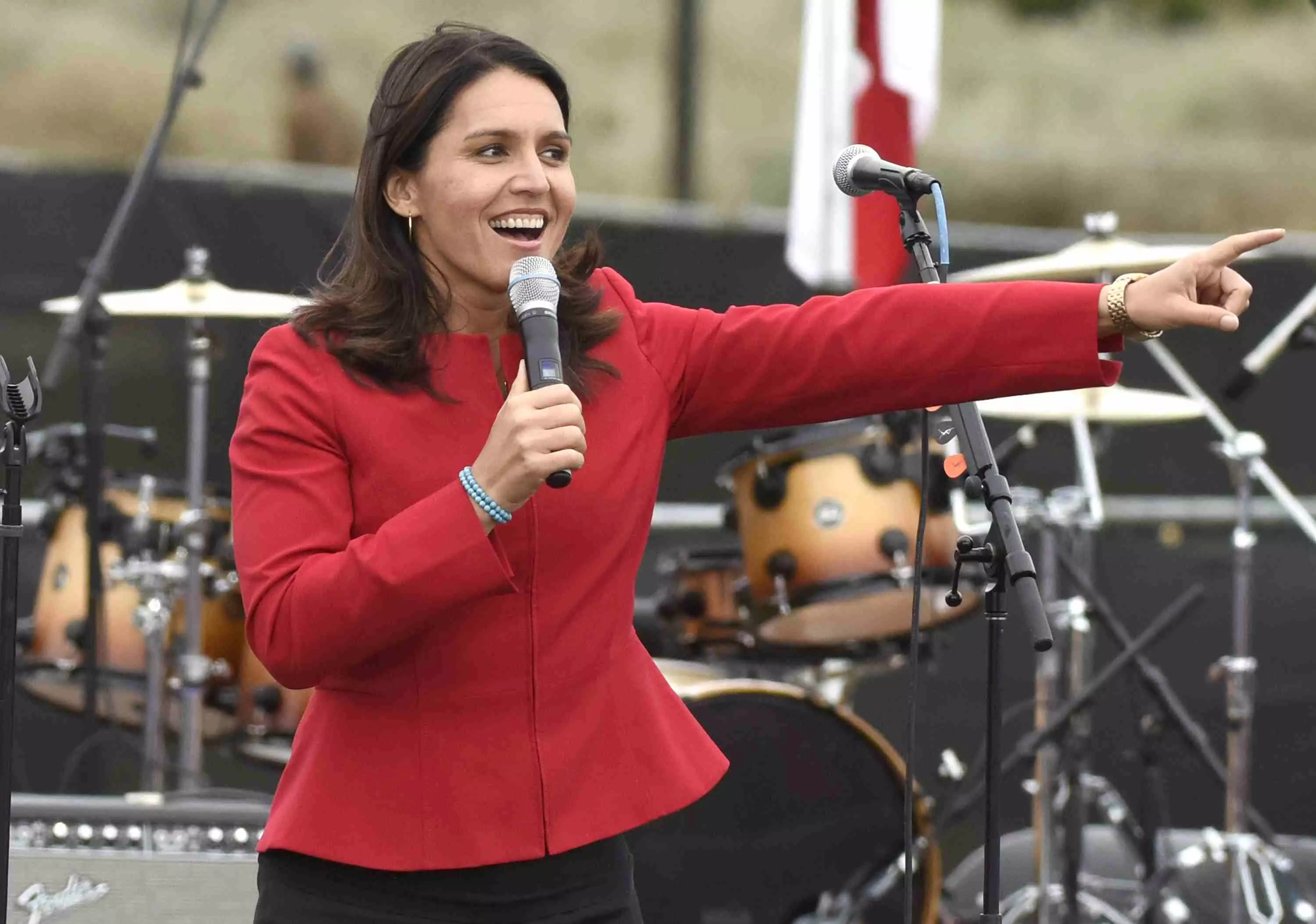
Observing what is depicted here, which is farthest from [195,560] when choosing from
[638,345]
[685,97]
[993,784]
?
[685,97]

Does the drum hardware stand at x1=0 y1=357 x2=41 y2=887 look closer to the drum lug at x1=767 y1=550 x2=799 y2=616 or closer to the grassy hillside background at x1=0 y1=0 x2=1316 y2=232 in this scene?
the drum lug at x1=767 y1=550 x2=799 y2=616

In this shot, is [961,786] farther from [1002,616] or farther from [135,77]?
[135,77]

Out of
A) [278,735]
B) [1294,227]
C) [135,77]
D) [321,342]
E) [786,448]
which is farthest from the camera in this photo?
[1294,227]

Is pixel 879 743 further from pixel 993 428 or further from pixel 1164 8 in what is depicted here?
pixel 1164 8

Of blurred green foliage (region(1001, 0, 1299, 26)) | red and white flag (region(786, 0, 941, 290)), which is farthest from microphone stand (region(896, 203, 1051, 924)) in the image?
blurred green foliage (region(1001, 0, 1299, 26))

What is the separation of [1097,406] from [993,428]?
1239 millimetres

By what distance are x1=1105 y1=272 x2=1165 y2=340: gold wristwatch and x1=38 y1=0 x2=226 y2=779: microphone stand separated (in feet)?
8.80

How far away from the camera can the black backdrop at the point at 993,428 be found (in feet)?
18.0

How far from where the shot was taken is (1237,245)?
6.05 ft

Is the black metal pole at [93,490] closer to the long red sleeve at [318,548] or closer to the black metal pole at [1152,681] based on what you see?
the black metal pole at [1152,681]

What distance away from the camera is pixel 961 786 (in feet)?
14.8

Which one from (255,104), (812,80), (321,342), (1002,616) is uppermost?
(255,104)

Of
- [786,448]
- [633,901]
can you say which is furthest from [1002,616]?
[786,448]

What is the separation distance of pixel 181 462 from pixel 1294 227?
7732mm
